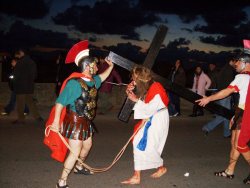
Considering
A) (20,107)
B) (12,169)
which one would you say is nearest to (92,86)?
(12,169)

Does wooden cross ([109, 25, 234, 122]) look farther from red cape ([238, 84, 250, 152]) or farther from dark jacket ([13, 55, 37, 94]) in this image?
dark jacket ([13, 55, 37, 94])

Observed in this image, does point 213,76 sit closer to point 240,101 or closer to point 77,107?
point 240,101

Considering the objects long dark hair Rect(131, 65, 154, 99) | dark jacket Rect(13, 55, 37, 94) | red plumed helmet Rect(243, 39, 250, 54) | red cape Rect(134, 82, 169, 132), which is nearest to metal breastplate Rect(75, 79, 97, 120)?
long dark hair Rect(131, 65, 154, 99)

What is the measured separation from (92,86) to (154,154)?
4.06 ft

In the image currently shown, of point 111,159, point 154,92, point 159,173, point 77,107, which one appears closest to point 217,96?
point 154,92

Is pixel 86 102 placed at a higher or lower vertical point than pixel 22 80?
higher

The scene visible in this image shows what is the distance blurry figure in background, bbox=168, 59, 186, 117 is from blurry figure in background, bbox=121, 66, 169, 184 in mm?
6251

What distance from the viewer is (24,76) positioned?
349 inches

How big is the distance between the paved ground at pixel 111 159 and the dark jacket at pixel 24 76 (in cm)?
83

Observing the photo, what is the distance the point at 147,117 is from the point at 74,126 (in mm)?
994

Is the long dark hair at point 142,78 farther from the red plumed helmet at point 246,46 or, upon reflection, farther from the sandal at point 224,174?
the sandal at point 224,174

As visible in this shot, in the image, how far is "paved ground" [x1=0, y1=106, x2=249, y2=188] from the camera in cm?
497

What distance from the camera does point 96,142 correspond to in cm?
723

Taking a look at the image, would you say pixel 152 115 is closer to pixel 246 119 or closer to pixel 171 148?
pixel 246 119
